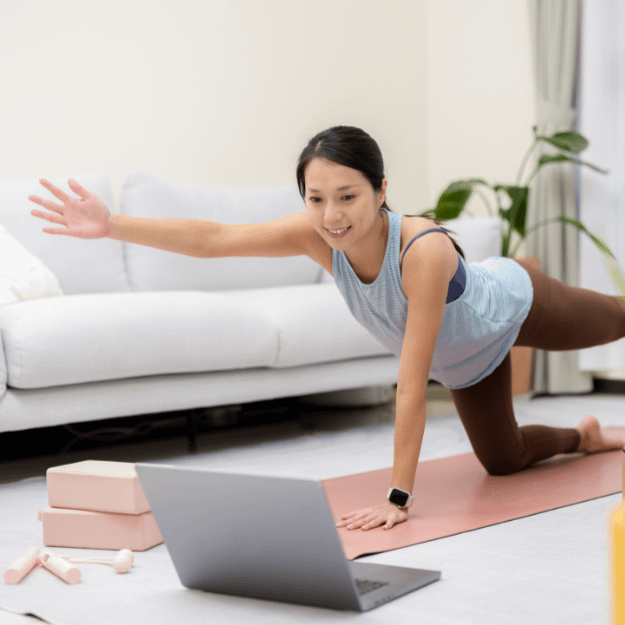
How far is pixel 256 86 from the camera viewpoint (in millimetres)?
3945

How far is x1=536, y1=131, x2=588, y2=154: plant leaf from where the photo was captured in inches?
142

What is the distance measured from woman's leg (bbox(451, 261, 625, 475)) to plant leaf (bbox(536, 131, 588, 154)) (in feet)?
5.15

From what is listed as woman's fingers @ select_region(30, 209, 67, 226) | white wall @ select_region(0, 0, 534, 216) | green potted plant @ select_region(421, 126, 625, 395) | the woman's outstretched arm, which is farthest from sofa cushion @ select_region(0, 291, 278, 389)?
green potted plant @ select_region(421, 126, 625, 395)

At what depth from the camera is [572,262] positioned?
3783 millimetres

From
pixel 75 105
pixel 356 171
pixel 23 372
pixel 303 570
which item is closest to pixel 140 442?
pixel 23 372

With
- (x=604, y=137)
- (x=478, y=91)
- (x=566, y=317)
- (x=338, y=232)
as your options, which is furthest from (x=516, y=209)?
(x=338, y=232)

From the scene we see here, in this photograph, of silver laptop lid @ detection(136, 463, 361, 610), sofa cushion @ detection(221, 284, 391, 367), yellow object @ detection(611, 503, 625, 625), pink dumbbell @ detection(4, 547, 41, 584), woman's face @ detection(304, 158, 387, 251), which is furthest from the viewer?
sofa cushion @ detection(221, 284, 391, 367)

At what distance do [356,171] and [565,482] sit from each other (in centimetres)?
95

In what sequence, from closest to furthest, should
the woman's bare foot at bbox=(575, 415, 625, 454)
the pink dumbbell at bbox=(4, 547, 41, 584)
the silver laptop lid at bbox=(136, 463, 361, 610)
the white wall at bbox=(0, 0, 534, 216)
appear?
1. the silver laptop lid at bbox=(136, 463, 361, 610)
2. the pink dumbbell at bbox=(4, 547, 41, 584)
3. the woman's bare foot at bbox=(575, 415, 625, 454)
4. the white wall at bbox=(0, 0, 534, 216)

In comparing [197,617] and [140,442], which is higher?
[197,617]

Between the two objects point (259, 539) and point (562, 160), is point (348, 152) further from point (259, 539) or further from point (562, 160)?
point (562, 160)

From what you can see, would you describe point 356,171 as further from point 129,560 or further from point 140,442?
point 140,442

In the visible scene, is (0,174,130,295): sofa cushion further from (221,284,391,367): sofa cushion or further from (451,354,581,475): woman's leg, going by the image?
(451,354,581,475): woman's leg

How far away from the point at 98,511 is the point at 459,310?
35.2 inches
